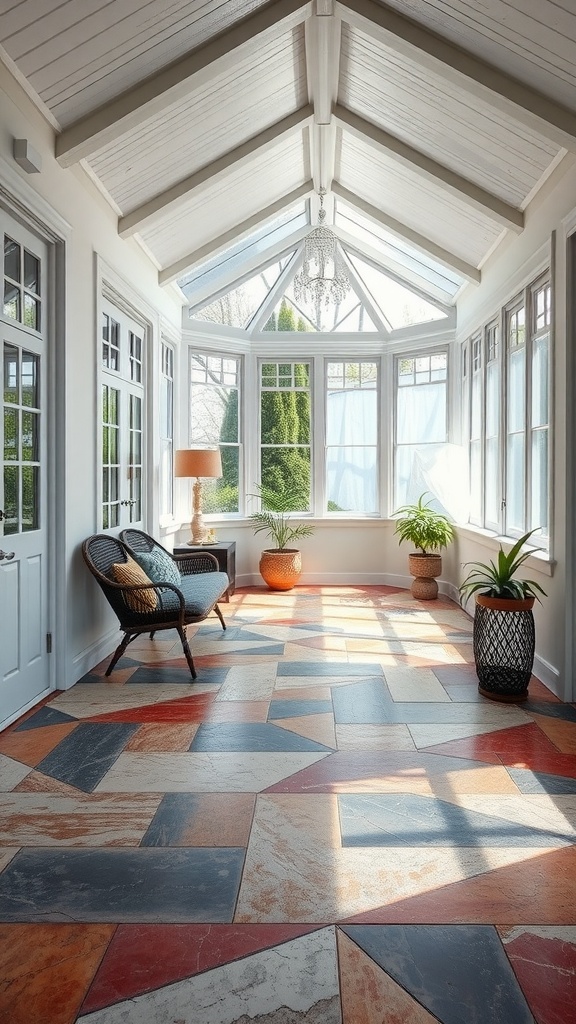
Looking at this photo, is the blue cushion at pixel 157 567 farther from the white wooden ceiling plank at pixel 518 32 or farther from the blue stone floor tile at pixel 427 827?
the white wooden ceiling plank at pixel 518 32

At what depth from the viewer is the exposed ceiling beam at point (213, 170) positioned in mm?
5094

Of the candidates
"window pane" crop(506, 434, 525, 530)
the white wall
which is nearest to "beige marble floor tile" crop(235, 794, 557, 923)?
the white wall

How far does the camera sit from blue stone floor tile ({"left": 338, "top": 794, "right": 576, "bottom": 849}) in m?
2.40

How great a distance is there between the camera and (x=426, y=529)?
7.09 meters

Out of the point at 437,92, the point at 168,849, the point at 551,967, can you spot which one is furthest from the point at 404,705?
the point at 437,92

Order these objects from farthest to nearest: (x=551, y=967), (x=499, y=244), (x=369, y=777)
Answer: (x=499, y=244)
(x=369, y=777)
(x=551, y=967)

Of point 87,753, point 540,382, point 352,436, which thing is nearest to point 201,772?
point 87,753

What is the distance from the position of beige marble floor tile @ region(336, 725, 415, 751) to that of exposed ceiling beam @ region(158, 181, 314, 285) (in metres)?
4.44

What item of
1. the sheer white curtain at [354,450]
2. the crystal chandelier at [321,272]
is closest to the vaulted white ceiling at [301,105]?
the crystal chandelier at [321,272]

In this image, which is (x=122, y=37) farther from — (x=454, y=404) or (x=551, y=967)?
(x=454, y=404)

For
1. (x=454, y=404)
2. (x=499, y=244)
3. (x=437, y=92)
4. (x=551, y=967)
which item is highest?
(x=437, y=92)

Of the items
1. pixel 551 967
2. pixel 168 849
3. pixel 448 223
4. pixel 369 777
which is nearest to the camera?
pixel 551 967

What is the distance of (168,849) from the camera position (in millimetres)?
2348

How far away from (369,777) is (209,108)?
13.2 feet
